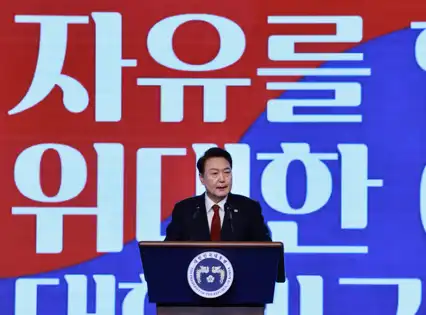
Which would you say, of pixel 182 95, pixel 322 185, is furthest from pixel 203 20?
pixel 322 185

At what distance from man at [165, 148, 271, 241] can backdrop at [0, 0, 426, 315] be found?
1259mm

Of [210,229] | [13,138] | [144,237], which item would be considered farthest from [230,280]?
[13,138]

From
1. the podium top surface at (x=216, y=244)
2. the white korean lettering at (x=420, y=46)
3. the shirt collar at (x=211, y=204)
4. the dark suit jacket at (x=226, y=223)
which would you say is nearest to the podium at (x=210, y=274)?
the podium top surface at (x=216, y=244)

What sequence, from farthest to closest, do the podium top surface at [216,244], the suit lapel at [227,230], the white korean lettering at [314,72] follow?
1. the white korean lettering at [314,72]
2. the suit lapel at [227,230]
3. the podium top surface at [216,244]

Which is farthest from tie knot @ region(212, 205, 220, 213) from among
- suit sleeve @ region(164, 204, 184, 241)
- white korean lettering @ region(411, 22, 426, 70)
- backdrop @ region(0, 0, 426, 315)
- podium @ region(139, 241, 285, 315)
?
white korean lettering @ region(411, 22, 426, 70)

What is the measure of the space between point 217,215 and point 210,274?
1.40 ft

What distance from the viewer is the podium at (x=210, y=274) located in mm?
2764

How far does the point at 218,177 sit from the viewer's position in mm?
3137

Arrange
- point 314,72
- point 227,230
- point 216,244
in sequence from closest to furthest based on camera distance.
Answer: point 216,244
point 227,230
point 314,72

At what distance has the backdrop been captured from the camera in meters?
4.43

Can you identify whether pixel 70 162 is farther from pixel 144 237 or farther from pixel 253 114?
pixel 253 114

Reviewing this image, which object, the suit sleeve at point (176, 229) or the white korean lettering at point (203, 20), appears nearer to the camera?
the suit sleeve at point (176, 229)

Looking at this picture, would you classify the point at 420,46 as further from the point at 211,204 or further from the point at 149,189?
the point at 211,204

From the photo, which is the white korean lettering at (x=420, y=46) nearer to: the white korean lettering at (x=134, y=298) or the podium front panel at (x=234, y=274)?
the white korean lettering at (x=134, y=298)
